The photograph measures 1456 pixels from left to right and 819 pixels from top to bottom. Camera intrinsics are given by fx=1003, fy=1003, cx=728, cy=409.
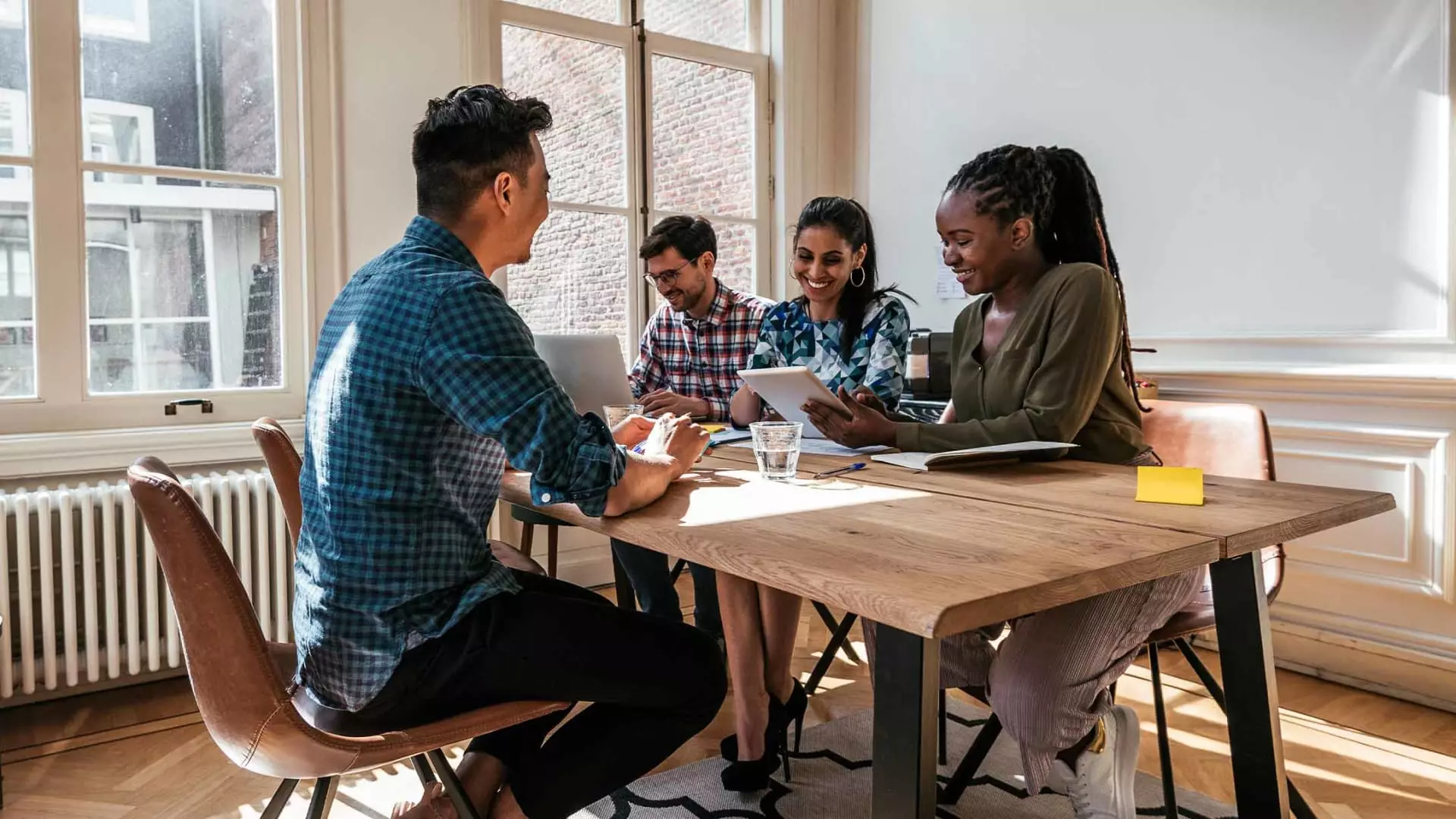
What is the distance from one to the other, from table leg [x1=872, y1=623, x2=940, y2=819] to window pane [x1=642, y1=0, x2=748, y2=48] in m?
3.47

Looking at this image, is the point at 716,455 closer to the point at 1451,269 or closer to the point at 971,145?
the point at 1451,269

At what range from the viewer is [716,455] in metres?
1.95

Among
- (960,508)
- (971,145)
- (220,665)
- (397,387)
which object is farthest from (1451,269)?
(220,665)

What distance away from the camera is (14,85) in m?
2.63

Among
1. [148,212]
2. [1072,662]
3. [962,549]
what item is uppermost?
[148,212]

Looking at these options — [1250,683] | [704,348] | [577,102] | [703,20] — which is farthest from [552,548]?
[703,20]

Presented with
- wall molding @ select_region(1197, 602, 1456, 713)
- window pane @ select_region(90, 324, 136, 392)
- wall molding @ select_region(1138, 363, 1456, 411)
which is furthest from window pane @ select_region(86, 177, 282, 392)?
wall molding @ select_region(1197, 602, 1456, 713)

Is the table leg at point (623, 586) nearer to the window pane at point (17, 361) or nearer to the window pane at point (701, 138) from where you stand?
the window pane at point (17, 361)

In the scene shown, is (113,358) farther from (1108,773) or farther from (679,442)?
(1108,773)

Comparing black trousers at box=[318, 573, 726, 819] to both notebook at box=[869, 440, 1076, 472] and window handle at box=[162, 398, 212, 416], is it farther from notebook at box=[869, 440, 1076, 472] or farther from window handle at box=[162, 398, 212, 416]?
window handle at box=[162, 398, 212, 416]

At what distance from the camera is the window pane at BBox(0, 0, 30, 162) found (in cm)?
261

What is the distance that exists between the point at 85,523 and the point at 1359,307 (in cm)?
337

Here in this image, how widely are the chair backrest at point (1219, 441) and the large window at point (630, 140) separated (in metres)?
2.26

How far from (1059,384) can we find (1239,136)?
1.73 m
